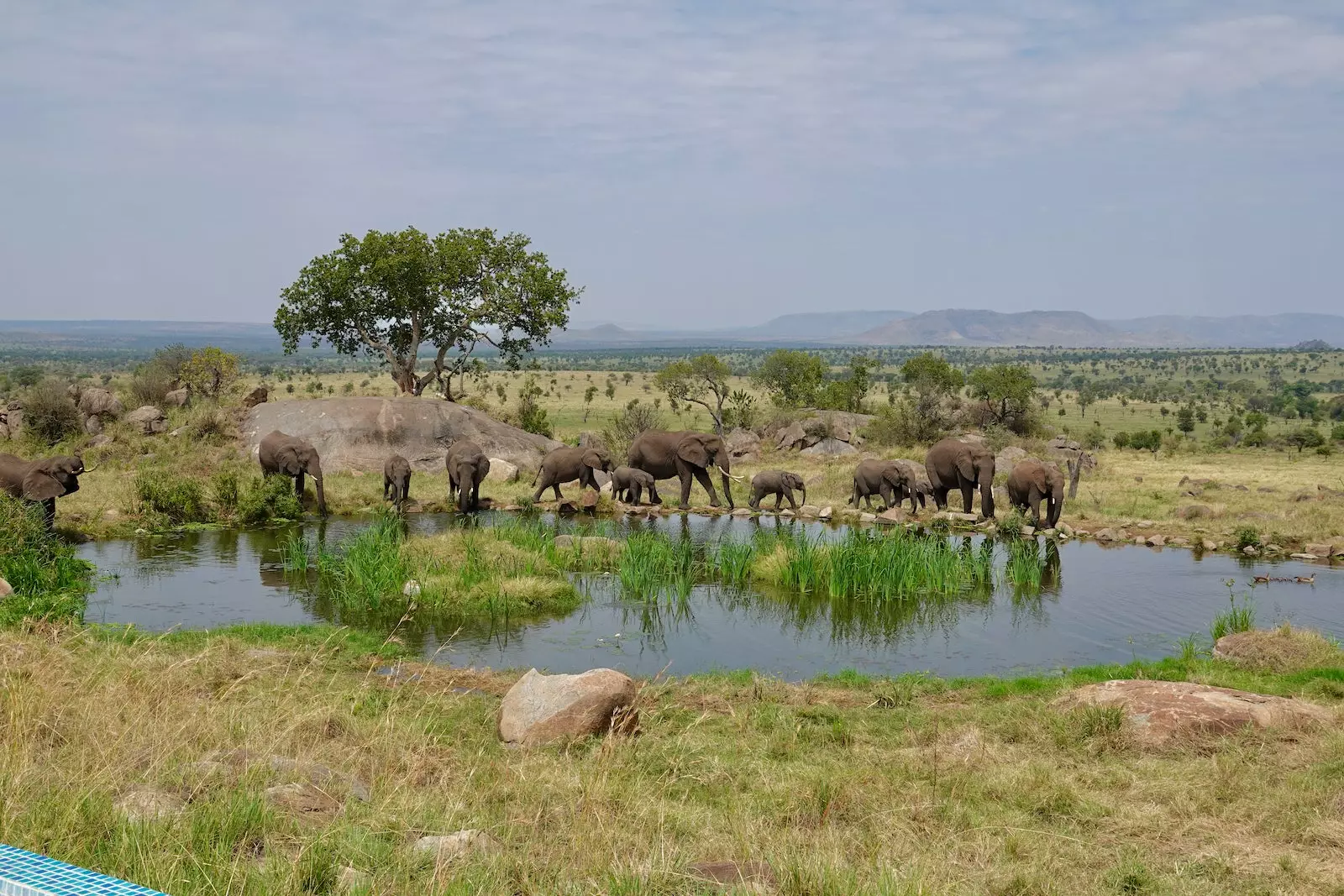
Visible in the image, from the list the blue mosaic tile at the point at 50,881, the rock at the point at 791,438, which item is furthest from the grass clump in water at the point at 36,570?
the rock at the point at 791,438

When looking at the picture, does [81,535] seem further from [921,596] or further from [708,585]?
[921,596]

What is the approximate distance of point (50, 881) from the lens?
3.21m

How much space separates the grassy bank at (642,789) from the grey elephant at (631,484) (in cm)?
1395

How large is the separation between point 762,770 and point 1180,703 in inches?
158

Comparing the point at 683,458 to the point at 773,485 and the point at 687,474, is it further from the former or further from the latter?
the point at 773,485

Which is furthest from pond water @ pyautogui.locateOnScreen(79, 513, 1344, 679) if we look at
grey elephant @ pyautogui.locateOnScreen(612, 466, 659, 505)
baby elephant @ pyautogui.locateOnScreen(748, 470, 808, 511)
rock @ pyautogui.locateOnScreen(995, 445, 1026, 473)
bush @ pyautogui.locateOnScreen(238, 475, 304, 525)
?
rock @ pyautogui.locateOnScreen(995, 445, 1026, 473)

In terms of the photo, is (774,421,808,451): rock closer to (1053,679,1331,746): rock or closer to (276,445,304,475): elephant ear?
(276,445,304,475): elephant ear

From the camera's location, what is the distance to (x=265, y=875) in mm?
5215

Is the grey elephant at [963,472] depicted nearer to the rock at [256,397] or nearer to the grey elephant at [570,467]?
the grey elephant at [570,467]

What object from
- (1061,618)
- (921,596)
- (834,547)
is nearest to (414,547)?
(834,547)

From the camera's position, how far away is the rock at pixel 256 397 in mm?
32781

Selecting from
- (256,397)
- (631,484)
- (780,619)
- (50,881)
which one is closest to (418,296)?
(256,397)

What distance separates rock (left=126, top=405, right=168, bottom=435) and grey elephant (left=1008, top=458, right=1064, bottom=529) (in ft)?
75.5

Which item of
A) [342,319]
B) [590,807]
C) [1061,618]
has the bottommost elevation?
[1061,618]
